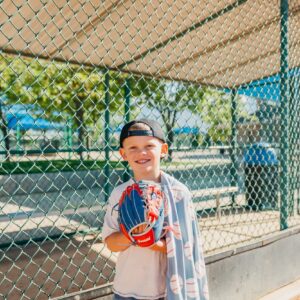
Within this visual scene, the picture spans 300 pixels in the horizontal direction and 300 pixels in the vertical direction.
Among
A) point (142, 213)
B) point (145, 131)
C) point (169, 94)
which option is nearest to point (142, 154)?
point (145, 131)

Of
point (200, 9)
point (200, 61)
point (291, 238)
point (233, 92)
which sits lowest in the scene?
point (291, 238)

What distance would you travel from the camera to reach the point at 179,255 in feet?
6.28

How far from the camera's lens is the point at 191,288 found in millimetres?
1950

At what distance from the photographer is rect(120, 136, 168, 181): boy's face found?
1886 millimetres

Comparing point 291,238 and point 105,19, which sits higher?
point 105,19

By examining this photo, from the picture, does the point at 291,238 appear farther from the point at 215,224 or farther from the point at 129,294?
the point at 129,294

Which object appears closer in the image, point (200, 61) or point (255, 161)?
Result: point (200, 61)

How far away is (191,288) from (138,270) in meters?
0.32

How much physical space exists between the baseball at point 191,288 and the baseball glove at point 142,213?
1.46 feet

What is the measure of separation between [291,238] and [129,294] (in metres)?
2.60

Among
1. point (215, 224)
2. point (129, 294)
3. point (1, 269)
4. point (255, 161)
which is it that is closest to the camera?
point (129, 294)

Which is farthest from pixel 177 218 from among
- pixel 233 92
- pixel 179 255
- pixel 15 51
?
pixel 233 92

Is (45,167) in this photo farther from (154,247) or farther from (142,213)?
(142,213)

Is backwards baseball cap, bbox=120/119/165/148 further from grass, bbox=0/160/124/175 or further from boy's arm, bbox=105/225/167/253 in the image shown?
grass, bbox=0/160/124/175
